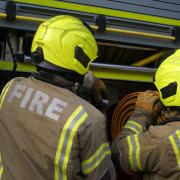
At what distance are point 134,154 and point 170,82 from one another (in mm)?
419

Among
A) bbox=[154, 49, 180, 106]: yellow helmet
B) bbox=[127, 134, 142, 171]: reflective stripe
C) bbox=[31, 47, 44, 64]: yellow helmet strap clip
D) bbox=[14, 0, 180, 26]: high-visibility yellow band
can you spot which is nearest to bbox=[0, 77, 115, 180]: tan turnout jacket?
bbox=[31, 47, 44, 64]: yellow helmet strap clip

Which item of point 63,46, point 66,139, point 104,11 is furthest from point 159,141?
point 104,11

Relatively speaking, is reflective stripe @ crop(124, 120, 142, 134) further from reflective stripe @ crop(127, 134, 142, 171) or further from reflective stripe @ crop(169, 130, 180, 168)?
reflective stripe @ crop(169, 130, 180, 168)

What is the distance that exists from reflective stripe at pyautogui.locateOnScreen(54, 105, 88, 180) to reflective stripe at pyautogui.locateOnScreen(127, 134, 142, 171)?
1.45ft

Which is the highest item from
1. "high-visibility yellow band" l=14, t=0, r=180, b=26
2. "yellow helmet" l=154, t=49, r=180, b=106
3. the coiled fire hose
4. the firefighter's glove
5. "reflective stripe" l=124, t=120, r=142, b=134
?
"high-visibility yellow band" l=14, t=0, r=180, b=26

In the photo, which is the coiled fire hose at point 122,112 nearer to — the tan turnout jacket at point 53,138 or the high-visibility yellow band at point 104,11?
the high-visibility yellow band at point 104,11

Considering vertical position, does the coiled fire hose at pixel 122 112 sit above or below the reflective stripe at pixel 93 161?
below

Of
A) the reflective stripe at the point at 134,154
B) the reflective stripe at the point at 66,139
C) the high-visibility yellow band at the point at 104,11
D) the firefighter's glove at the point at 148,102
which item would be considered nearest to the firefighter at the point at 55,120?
the reflective stripe at the point at 66,139

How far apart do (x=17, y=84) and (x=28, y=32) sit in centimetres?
87

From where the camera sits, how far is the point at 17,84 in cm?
212

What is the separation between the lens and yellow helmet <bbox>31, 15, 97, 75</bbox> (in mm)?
2004

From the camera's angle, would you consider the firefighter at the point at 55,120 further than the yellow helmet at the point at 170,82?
No

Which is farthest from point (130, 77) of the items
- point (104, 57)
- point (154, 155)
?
point (154, 155)

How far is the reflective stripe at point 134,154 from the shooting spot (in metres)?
2.19
